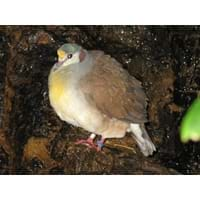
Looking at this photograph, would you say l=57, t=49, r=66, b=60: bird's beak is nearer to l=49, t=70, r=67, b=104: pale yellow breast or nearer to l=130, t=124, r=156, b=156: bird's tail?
l=49, t=70, r=67, b=104: pale yellow breast

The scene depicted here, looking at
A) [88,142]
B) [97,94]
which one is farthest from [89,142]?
[97,94]

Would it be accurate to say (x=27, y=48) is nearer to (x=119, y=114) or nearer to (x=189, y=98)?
(x=119, y=114)

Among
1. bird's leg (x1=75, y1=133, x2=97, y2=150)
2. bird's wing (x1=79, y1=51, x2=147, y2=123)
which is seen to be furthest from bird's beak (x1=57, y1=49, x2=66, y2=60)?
bird's leg (x1=75, y1=133, x2=97, y2=150)

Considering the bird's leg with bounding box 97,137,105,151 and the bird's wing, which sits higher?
the bird's wing

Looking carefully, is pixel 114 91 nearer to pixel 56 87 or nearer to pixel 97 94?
pixel 97 94
